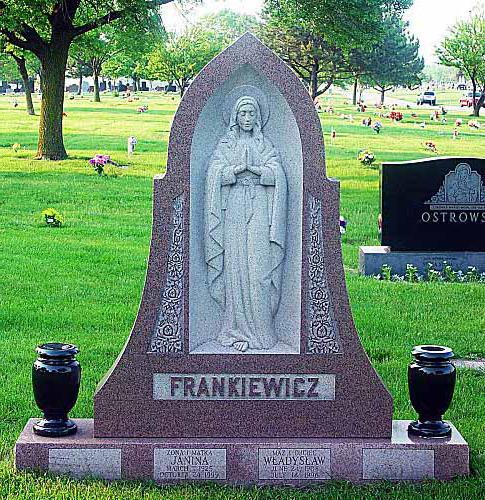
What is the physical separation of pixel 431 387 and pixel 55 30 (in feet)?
79.2

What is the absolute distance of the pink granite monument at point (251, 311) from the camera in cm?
727

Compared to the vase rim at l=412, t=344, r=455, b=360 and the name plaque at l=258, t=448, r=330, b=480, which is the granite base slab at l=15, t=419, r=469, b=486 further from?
the vase rim at l=412, t=344, r=455, b=360

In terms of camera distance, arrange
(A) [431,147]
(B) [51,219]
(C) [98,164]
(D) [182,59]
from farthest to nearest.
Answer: (D) [182,59] < (A) [431,147] < (C) [98,164] < (B) [51,219]

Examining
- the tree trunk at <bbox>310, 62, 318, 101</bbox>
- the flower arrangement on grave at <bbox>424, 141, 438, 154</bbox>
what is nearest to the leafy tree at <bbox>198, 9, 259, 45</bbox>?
the tree trunk at <bbox>310, 62, 318, 101</bbox>

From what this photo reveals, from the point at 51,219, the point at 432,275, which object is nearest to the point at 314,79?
the point at 51,219

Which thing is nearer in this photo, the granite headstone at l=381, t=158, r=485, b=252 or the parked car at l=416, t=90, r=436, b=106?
the granite headstone at l=381, t=158, r=485, b=252

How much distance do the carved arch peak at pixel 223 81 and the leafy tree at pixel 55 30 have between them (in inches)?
859

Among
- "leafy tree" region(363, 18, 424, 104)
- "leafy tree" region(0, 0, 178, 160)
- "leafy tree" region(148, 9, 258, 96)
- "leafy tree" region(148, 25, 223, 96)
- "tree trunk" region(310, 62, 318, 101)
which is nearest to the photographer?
"leafy tree" region(0, 0, 178, 160)

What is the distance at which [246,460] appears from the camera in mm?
7188

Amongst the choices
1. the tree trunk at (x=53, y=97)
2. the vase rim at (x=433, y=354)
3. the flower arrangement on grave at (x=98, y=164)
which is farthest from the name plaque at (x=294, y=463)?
the tree trunk at (x=53, y=97)

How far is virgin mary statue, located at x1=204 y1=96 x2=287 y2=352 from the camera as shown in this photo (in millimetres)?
7336

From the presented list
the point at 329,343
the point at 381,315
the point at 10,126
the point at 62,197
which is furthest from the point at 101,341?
the point at 10,126

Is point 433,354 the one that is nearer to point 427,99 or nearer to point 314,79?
point 314,79

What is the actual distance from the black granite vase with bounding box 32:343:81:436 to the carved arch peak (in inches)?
54.2
